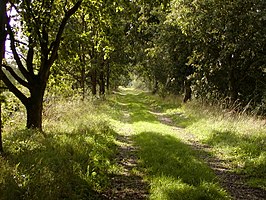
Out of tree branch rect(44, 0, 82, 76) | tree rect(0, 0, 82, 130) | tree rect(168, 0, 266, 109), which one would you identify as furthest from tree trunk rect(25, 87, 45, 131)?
tree rect(168, 0, 266, 109)

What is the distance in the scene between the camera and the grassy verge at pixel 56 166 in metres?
5.22

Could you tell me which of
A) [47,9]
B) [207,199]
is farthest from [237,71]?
[207,199]

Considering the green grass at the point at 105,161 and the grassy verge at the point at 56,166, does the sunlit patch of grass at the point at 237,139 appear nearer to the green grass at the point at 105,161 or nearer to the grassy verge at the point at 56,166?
the green grass at the point at 105,161

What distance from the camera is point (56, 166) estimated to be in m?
6.52

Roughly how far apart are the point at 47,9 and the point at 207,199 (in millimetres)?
8269

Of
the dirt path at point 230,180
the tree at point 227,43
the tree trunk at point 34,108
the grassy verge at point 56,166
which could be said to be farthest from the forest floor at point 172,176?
the tree at point 227,43

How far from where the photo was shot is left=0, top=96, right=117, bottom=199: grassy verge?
205 inches

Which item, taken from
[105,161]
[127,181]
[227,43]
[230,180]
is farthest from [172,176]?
[227,43]

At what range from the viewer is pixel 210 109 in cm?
1784

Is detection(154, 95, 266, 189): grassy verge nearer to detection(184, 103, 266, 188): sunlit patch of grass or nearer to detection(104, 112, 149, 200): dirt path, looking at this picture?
detection(184, 103, 266, 188): sunlit patch of grass

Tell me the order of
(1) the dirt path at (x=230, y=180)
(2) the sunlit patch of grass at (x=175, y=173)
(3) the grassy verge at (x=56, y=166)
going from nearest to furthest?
1. (3) the grassy verge at (x=56, y=166)
2. (2) the sunlit patch of grass at (x=175, y=173)
3. (1) the dirt path at (x=230, y=180)

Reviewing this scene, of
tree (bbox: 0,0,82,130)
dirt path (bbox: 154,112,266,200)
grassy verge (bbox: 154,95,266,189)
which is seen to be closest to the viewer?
dirt path (bbox: 154,112,266,200)

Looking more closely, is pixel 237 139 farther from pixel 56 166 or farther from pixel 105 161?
pixel 56 166

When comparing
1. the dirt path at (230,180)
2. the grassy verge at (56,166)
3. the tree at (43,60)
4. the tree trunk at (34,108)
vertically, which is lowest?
the dirt path at (230,180)
